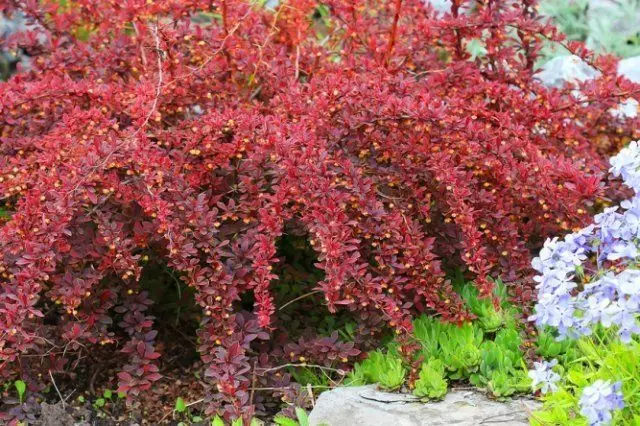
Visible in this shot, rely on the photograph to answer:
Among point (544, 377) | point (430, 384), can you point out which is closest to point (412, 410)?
point (430, 384)

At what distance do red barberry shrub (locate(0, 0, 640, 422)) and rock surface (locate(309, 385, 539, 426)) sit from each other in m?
0.24

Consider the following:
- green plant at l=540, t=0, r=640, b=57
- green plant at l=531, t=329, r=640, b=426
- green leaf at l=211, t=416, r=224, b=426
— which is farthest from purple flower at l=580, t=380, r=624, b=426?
green plant at l=540, t=0, r=640, b=57

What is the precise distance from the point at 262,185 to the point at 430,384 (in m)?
0.91

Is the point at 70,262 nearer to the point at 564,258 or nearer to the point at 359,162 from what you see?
the point at 359,162

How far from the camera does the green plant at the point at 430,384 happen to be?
9.92 ft

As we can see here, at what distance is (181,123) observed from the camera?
3412mm

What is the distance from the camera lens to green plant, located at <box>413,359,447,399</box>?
3.02 meters

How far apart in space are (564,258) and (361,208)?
85cm

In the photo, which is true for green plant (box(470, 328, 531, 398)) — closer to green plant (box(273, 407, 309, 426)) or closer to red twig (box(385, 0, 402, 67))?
green plant (box(273, 407, 309, 426))

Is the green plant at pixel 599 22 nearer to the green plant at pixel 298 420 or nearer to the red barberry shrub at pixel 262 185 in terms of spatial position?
the red barberry shrub at pixel 262 185

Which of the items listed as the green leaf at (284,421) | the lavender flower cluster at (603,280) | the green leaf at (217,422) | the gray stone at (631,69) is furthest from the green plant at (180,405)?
the gray stone at (631,69)

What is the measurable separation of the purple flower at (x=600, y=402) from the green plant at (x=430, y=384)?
0.72m

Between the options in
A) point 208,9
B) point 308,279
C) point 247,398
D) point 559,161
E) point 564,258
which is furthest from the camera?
point 208,9

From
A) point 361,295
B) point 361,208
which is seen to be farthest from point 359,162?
point 361,295
